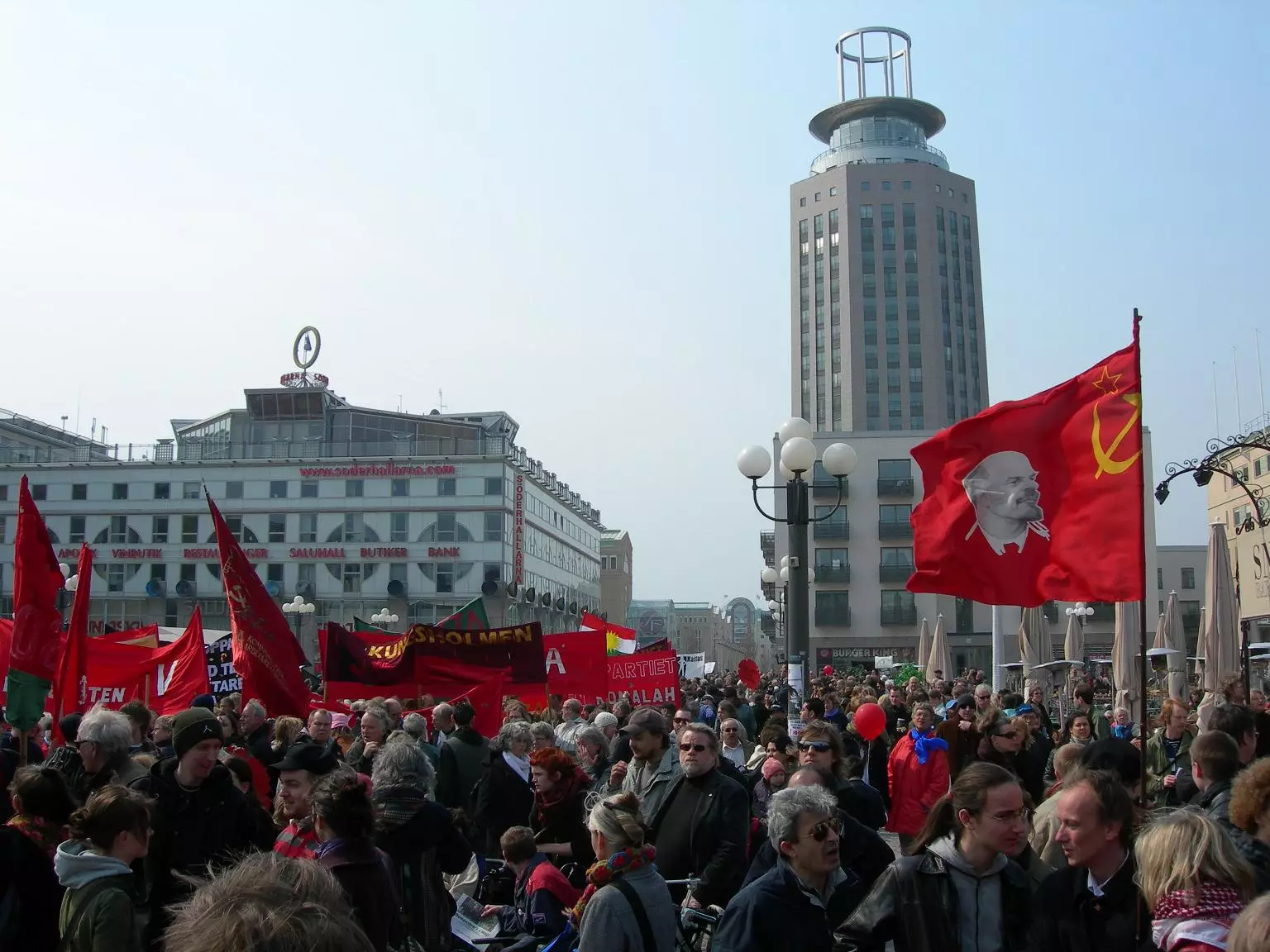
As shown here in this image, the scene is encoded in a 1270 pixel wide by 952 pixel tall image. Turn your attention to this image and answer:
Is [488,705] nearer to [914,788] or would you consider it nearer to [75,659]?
[75,659]

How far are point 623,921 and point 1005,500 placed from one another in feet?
17.2

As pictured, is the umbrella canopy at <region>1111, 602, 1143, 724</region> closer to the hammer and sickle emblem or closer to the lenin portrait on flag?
the lenin portrait on flag

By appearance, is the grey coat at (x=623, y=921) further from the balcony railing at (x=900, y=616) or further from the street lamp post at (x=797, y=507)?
the balcony railing at (x=900, y=616)

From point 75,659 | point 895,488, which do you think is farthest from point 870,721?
point 895,488

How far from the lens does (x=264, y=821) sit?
21.1ft

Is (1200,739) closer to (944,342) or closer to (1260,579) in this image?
(1260,579)

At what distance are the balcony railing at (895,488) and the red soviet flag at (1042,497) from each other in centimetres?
5642

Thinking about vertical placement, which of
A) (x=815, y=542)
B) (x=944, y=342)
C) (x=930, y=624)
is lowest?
(x=930, y=624)

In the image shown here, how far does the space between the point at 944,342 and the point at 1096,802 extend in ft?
326

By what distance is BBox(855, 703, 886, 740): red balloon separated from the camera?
34.1 feet

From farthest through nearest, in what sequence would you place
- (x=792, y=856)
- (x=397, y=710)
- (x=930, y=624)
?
(x=930, y=624)
(x=397, y=710)
(x=792, y=856)

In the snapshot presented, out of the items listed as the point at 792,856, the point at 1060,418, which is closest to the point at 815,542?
the point at 1060,418

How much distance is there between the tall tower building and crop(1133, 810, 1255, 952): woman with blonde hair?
93759 millimetres

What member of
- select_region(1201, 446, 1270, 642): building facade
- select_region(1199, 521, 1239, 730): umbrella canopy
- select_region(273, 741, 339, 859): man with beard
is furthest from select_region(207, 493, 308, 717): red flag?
select_region(1201, 446, 1270, 642): building facade
